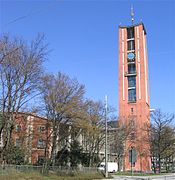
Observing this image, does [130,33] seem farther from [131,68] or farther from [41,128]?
[41,128]

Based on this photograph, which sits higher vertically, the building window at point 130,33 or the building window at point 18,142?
the building window at point 130,33

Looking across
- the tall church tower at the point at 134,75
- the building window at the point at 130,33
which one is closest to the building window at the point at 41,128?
the tall church tower at the point at 134,75

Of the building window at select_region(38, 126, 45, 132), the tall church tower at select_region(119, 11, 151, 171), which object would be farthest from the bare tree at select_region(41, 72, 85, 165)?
the tall church tower at select_region(119, 11, 151, 171)

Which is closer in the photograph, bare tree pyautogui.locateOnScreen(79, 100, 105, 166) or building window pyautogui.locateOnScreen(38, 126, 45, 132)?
building window pyautogui.locateOnScreen(38, 126, 45, 132)

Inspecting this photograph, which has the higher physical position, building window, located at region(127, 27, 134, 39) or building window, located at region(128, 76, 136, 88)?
building window, located at region(127, 27, 134, 39)

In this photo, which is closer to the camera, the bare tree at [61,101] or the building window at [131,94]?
the bare tree at [61,101]

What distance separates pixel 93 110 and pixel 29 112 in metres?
18.9

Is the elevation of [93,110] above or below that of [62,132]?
above

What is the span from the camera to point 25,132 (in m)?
41.8

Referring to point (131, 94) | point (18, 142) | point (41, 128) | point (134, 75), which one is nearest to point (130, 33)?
point (134, 75)

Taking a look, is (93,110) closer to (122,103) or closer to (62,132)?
(62,132)

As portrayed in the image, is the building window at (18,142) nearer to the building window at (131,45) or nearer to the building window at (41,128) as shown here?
the building window at (41,128)

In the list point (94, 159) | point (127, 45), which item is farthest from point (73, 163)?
point (127, 45)

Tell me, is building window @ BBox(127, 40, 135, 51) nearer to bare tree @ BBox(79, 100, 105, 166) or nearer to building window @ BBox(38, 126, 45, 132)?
bare tree @ BBox(79, 100, 105, 166)
